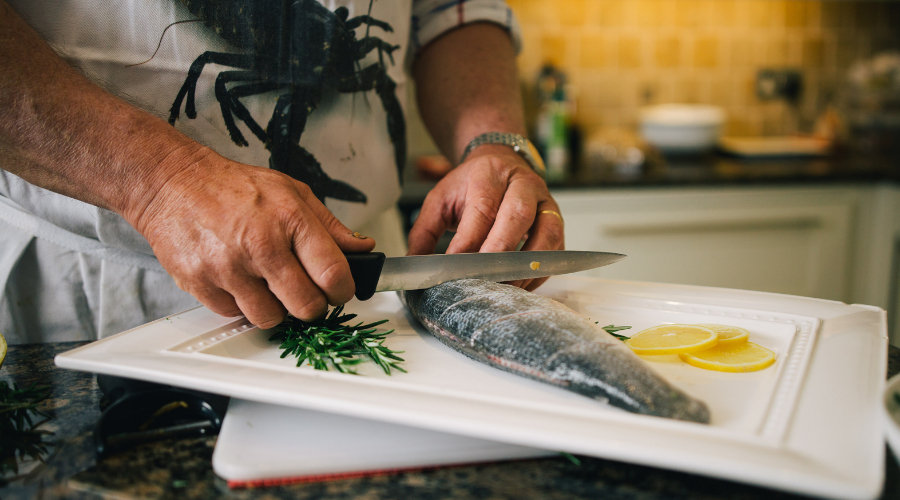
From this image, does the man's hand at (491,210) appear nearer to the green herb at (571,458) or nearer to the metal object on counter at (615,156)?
the green herb at (571,458)

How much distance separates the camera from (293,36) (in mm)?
897

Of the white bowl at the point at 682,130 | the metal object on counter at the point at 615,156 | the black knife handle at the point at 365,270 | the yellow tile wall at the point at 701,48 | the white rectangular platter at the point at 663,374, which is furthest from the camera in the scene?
the yellow tile wall at the point at 701,48

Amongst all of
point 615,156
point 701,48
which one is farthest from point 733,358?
point 701,48

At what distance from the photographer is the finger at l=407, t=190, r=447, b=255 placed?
3.25 ft

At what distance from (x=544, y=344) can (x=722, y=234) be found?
79.6 inches

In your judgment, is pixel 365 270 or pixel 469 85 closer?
pixel 365 270

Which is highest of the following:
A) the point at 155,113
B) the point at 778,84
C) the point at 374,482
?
the point at 778,84

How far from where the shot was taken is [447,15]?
120 cm

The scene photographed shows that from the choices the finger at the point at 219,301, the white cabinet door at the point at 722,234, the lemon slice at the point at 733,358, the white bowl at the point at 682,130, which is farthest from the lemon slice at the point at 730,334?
the white bowl at the point at 682,130

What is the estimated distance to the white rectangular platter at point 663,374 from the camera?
1.48 ft

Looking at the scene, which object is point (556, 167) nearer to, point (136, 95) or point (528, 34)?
point (528, 34)

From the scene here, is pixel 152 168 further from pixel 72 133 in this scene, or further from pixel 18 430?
pixel 18 430

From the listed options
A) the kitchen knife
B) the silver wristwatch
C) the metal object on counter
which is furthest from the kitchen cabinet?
the kitchen knife

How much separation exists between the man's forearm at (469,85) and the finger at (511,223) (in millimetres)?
303
